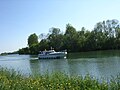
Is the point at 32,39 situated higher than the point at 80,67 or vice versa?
the point at 32,39

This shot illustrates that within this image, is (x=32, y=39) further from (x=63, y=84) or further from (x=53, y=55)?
(x=63, y=84)

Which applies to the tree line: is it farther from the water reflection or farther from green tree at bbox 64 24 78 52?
the water reflection

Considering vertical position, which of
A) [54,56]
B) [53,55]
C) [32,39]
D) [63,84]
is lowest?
[63,84]

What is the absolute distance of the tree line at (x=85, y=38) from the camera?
133 metres

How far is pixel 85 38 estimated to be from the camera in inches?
5551

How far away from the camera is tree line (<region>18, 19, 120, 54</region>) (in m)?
133

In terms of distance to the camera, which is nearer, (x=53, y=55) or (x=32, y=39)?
(x=53, y=55)

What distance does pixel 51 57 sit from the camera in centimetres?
10150

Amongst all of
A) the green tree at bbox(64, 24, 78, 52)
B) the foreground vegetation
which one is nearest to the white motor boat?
the green tree at bbox(64, 24, 78, 52)

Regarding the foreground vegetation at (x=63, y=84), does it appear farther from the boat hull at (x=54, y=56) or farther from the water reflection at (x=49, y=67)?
the boat hull at (x=54, y=56)

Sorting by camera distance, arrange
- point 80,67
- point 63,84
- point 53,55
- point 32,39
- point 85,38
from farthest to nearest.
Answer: point 32,39
point 85,38
point 53,55
point 80,67
point 63,84

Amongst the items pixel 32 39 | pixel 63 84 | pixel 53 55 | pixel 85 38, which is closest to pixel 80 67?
pixel 63 84

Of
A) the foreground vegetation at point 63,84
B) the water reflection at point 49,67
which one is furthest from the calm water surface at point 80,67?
the foreground vegetation at point 63,84

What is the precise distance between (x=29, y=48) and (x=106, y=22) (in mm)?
58402
